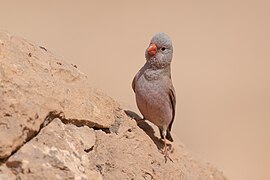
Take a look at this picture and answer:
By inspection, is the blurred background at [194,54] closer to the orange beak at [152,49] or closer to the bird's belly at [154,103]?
the bird's belly at [154,103]

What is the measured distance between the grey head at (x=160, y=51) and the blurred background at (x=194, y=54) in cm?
358

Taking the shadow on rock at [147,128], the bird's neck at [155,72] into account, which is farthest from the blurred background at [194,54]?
the bird's neck at [155,72]

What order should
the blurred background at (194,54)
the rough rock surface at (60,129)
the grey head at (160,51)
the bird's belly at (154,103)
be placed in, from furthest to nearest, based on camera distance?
the blurred background at (194,54), the bird's belly at (154,103), the grey head at (160,51), the rough rock surface at (60,129)

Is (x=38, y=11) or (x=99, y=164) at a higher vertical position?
(x=99, y=164)

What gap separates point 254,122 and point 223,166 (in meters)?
1.69

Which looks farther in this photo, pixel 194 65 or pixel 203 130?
pixel 194 65

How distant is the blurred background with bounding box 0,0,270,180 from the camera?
9914 mm

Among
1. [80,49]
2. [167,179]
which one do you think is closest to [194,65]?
[80,49]

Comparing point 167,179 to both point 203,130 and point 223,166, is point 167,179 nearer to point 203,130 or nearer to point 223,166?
point 223,166

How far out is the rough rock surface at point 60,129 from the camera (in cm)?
304

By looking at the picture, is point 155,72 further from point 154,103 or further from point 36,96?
point 36,96

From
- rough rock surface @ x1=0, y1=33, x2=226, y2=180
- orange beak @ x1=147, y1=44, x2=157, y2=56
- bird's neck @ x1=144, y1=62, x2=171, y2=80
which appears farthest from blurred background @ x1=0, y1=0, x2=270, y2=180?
rough rock surface @ x1=0, y1=33, x2=226, y2=180

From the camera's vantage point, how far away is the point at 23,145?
3088 mm

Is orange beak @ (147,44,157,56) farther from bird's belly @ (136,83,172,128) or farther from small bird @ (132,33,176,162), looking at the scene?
bird's belly @ (136,83,172,128)
